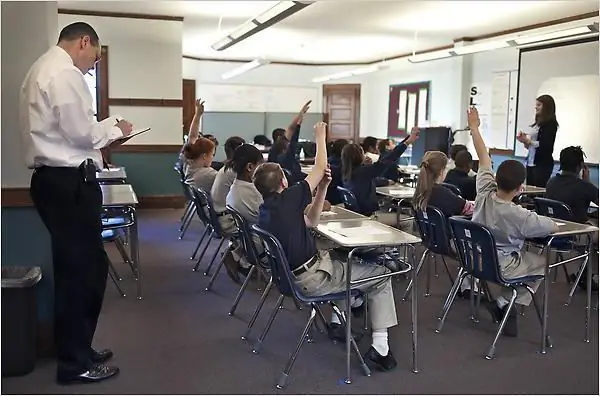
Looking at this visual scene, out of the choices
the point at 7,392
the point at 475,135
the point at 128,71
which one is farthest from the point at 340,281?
the point at 128,71

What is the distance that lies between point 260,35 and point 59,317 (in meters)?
7.70

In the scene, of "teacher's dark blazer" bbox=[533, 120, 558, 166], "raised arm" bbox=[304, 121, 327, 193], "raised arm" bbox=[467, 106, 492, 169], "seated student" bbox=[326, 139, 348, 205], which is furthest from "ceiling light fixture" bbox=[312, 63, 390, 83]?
"raised arm" bbox=[304, 121, 327, 193]

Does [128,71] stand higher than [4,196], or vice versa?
[128,71]

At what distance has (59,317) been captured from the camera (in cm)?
288

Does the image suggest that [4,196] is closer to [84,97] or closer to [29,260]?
[29,260]

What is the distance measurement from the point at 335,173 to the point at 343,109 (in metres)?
8.52

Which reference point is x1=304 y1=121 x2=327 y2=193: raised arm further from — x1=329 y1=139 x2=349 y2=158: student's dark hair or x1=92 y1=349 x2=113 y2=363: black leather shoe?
x1=329 y1=139 x2=349 y2=158: student's dark hair

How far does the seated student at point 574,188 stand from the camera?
176 inches

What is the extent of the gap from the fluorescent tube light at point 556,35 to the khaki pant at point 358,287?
474cm

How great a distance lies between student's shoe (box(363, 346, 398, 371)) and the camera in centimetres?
303

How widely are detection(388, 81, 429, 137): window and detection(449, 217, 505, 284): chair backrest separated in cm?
850

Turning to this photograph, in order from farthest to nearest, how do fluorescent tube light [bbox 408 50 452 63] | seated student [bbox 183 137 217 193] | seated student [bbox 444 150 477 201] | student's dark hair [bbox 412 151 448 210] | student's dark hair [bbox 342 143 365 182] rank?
fluorescent tube light [bbox 408 50 452 63]
seated student [bbox 183 137 217 193]
seated student [bbox 444 150 477 201]
student's dark hair [bbox 342 143 365 182]
student's dark hair [bbox 412 151 448 210]

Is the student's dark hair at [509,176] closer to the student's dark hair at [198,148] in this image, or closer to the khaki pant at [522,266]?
the khaki pant at [522,266]

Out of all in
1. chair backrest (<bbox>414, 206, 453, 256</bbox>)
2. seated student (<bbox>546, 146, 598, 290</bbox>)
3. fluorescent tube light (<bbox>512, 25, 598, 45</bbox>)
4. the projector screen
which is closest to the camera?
chair backrest (<bbox>414, 206, 453, 256</bbox>)
